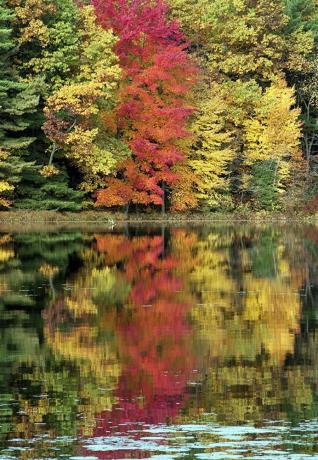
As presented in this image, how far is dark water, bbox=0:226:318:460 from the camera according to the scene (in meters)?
10.2

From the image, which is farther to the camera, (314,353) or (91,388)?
(314,353)

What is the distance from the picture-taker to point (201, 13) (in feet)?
209

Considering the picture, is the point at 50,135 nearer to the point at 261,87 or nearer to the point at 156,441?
the point at 261,87

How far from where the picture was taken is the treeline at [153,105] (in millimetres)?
53312

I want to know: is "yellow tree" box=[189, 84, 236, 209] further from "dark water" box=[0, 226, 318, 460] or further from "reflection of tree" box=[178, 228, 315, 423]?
"dark water" box=[0, 226, 318, 460]

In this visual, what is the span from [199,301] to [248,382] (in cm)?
835

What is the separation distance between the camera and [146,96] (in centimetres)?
5600

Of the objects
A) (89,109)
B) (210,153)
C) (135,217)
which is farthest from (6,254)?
(210,153)

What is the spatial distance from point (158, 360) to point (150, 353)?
1.93 feet

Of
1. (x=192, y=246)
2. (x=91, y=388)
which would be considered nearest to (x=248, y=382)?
(x=91, y=388)

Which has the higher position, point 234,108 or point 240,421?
point 234,108

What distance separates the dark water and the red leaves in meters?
26.9

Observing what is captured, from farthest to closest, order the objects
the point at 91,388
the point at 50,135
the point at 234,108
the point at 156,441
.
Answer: the point at 234,108, the point at 50,135, the point at 91,388, the point at 156,441

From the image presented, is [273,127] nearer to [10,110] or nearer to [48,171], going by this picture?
[48,171]
